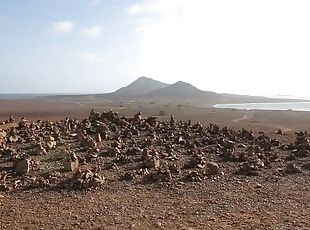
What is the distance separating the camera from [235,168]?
1109 cm

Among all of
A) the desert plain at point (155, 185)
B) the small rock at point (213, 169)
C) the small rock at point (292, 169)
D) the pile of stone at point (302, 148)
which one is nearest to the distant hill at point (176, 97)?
the pile of stone at point (302, 148)

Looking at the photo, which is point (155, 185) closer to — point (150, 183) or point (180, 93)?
point (150, 183)

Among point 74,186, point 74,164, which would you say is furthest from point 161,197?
point 74,164

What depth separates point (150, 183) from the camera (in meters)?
9.55

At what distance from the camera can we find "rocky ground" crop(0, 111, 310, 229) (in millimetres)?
7316

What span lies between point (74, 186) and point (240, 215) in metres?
3.58

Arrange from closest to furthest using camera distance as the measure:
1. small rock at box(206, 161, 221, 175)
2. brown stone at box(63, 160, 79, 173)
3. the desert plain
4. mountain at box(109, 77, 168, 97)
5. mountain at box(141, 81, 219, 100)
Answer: the desert plain → small rock at box(206, 161, 221, 175) → brown stone at box(63, 160, 79, 173) → mountain at box(141, 81, 219, 100) → mountain at box(109, 77, 168, 97)

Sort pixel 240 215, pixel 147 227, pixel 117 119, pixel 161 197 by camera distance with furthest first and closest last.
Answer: pixel 117 119 → pixel 161 197 → pixel 240 215 → pixel 147 227

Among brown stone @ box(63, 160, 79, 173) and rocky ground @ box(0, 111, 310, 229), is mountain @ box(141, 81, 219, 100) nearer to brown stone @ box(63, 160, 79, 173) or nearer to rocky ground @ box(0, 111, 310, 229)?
rocky ground @ box(0, 111, 310, 229)

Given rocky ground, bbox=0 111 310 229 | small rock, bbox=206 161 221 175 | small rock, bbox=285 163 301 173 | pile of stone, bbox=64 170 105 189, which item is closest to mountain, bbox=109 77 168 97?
rocky ground, bbox=0 111 310 229

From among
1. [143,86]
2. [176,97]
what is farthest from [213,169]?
[143,86]

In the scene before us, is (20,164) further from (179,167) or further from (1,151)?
(179,167)

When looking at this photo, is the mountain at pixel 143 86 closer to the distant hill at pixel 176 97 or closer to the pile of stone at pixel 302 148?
the distant hill at pixel 176 97

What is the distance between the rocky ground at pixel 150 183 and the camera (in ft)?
24.0
